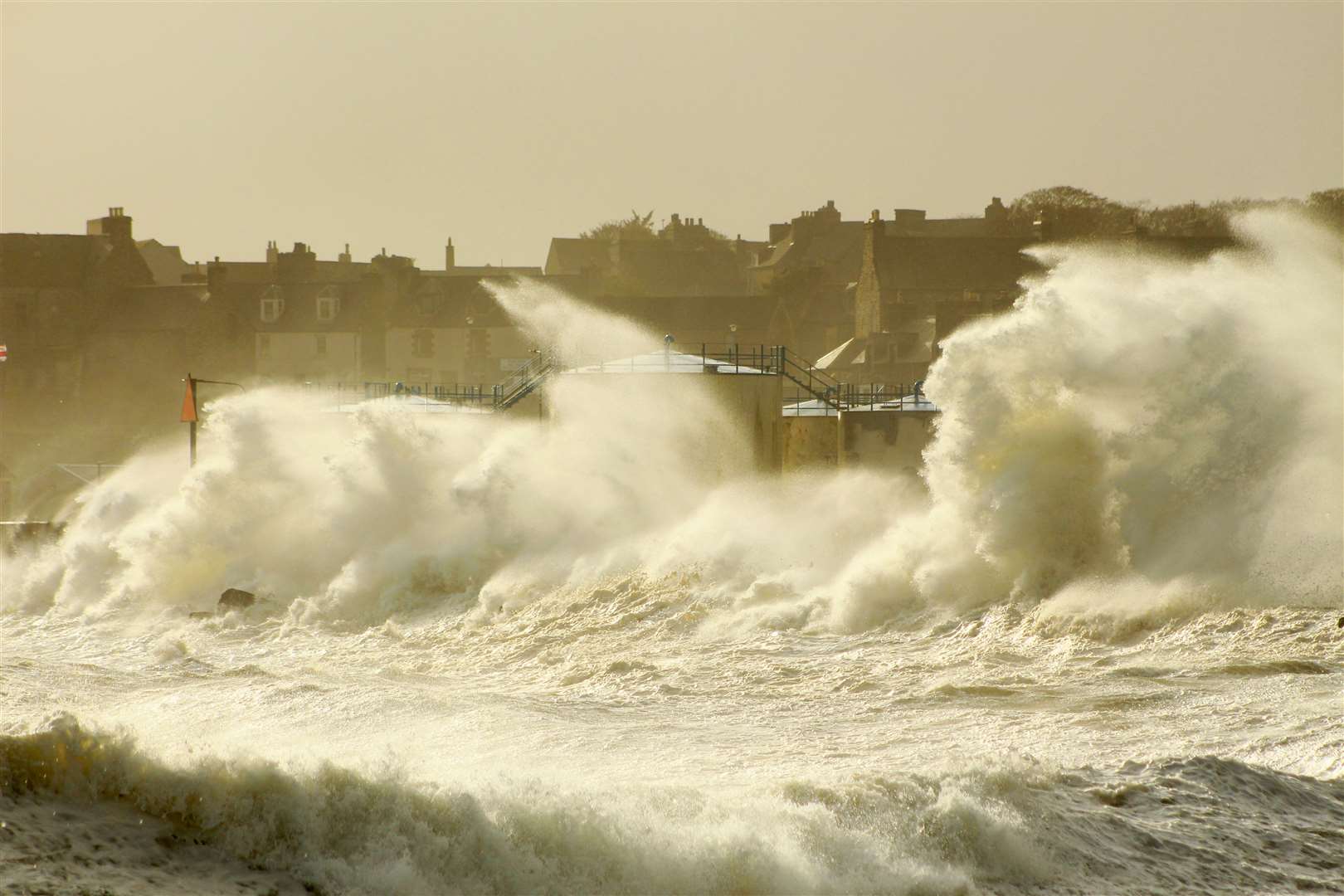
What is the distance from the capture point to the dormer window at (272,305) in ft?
243

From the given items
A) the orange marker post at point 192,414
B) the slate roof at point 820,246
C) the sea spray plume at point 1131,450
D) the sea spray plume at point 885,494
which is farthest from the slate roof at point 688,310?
the sea spray plume at point 1131,450

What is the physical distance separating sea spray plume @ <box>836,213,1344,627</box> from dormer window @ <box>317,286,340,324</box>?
52519 mm

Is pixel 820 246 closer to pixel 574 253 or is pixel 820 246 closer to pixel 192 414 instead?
pixel 574 253

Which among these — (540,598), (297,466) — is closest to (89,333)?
(297,466)

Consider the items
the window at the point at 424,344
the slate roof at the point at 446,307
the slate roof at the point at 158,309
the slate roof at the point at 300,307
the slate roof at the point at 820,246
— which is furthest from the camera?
the slate roof at the point at 820,246

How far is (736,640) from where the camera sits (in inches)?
912

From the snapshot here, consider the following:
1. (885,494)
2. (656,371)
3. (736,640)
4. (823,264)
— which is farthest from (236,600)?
(823,264)

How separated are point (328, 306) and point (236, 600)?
44.9 m

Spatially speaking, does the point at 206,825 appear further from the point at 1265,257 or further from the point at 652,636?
the point at 1265,257

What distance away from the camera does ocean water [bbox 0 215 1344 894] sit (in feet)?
37.8

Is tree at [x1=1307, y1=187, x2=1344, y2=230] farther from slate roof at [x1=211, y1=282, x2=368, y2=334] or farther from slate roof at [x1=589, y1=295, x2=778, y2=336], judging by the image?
slate roof at [x1=211, y1=282, x2=368, y2=334]

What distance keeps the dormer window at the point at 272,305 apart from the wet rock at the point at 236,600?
44627mm

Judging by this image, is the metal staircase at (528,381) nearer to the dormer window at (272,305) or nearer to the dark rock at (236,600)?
the dark rock at (236,600)

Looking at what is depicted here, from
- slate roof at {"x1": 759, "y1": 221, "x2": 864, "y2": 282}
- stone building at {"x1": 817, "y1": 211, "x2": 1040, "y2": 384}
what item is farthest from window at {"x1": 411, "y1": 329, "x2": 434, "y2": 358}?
slate roof at {"x1": 759, "y1": 221, "x2": 864, "y2": 282}
